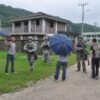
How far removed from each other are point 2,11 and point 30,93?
3518 inches

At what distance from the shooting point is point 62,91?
12258 mm

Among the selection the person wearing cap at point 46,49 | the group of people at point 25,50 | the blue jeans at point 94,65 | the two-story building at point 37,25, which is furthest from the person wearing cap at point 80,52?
the two-story building at point 37,25

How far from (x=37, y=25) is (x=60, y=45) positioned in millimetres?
49734

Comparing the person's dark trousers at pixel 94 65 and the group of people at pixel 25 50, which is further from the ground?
the group of people at pixel 25 50

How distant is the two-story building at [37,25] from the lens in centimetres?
6197

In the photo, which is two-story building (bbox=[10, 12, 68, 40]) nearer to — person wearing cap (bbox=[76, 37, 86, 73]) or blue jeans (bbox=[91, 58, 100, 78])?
person wearing cap (bbox=[76, 37, 86, 73])

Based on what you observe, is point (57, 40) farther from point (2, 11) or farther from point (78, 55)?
point (2, 11)

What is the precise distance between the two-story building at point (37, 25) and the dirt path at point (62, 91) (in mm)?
46752

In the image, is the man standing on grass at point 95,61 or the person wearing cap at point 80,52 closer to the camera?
the man standing on grass at point 95,61

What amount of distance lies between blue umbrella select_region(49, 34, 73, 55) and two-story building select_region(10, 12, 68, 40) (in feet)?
150

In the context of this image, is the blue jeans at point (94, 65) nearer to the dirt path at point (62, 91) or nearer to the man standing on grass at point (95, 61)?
the man standing on grass at point (95, 61)

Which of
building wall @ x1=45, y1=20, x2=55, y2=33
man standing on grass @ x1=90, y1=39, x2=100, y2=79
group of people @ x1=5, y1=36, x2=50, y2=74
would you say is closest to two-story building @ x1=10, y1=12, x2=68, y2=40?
building wall @ x1=45, y1=20, x2=55, y2=33

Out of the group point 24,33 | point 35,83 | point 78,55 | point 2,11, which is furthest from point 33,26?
point 35,83

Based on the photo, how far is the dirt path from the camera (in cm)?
1121
